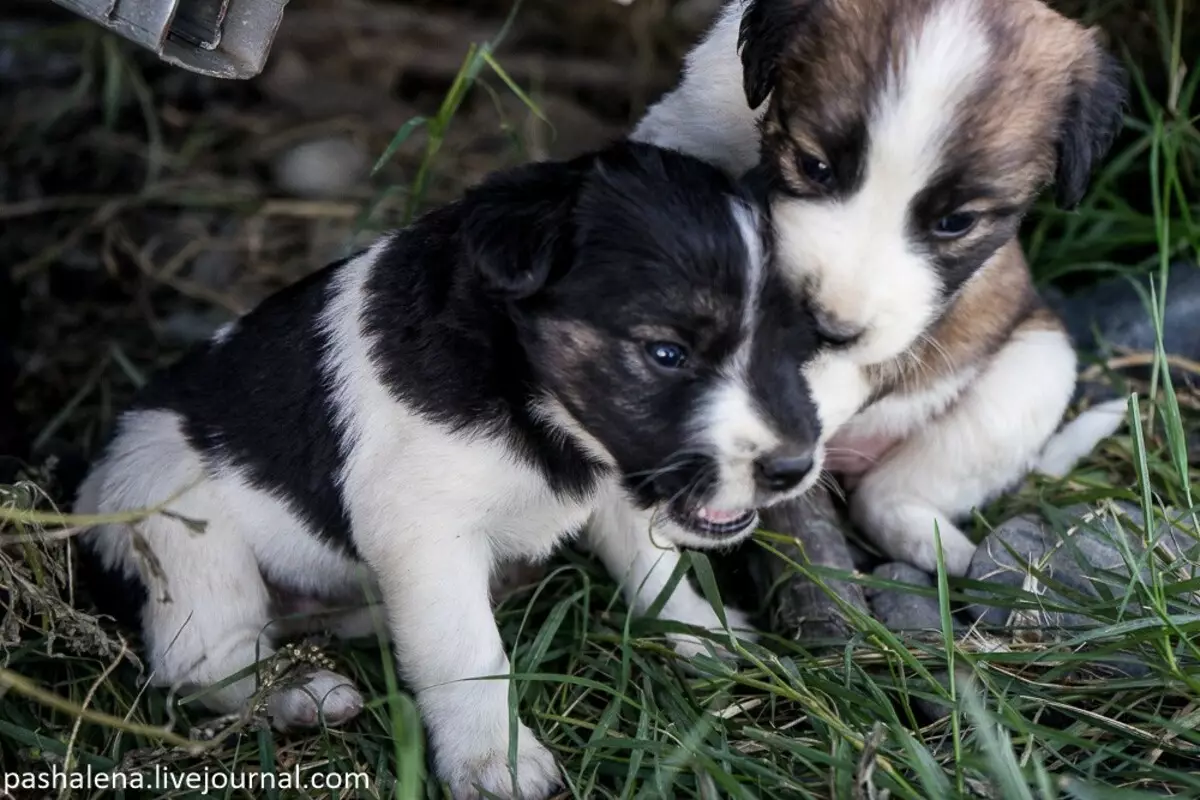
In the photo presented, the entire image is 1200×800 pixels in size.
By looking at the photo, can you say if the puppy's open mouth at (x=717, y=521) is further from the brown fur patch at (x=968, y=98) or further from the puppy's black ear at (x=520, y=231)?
the brown fur patch at (x=968, y=98)

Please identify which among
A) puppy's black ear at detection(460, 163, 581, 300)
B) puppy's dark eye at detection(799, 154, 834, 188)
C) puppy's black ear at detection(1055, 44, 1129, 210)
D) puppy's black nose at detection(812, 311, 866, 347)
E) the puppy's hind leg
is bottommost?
the puppy's hind leg

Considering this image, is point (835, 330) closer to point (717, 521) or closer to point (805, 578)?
point (717, 521)

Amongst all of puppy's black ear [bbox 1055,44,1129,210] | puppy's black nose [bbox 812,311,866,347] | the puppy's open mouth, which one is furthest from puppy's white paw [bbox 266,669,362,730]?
puppy's black ear [bbox 1055,44,1129,210]

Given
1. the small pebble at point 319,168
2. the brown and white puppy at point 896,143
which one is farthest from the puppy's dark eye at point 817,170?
the small pebble at point 319,168

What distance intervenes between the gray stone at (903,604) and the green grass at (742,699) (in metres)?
0.13

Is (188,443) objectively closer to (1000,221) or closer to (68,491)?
(68,491)

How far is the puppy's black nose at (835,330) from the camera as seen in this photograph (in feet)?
10.0

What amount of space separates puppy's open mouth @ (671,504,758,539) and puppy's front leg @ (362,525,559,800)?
58 centimetres

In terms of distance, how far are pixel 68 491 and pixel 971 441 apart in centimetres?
308

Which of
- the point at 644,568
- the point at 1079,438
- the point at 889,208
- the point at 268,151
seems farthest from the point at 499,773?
the point at 268,151

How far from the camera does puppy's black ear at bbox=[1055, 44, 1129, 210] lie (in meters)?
3.42

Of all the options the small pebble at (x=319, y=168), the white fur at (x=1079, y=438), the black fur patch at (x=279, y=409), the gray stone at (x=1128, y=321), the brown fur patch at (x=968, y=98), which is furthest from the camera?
the small pebble at (x=319, y=168)

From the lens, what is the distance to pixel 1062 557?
4008mm

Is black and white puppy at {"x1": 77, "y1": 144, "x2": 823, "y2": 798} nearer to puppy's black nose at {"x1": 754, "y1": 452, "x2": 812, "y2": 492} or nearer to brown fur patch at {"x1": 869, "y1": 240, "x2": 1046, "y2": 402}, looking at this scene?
puppy's black nose at {"x1": 754, "y1": 452, "x2": 812, "y2": 492}
